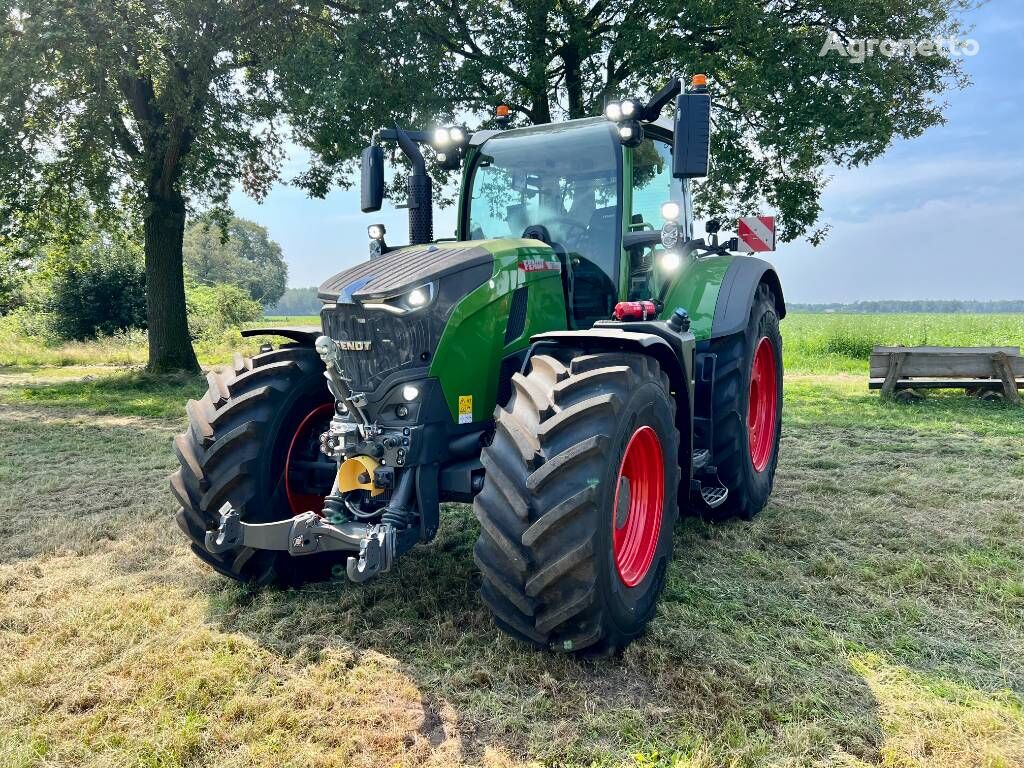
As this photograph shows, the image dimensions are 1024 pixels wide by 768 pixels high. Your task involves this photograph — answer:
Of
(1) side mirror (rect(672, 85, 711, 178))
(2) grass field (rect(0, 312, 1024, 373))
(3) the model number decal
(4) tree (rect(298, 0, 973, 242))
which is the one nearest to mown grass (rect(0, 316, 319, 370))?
(2) grass field (rect(0, 312, 1024, 373))

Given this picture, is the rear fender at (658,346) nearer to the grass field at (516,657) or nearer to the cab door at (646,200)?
the cab door at (646,200)

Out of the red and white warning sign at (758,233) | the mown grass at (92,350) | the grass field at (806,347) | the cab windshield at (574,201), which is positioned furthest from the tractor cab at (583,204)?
the mown grass at (92,350)

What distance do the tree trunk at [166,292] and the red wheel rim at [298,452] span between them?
10739 mm

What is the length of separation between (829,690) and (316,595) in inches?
91.5

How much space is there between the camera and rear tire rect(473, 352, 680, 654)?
2764 mm

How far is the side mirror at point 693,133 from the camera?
357cm

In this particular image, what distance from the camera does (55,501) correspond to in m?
5.70

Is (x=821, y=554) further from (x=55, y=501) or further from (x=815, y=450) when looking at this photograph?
(x=55, y=501)

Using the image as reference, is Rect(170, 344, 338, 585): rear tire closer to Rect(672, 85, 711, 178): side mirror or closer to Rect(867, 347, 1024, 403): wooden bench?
Rect(672, 85, 711, 178): side mirror

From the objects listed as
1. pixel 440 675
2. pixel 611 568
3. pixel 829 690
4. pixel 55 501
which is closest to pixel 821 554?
pixel 829 690

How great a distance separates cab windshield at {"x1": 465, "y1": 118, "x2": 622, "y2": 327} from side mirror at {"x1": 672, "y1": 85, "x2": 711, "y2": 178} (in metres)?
0.52

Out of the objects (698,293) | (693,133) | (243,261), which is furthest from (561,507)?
(243,261)

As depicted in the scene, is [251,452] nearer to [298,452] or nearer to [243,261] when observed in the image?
[298,452]

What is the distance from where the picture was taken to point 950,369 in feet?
32.5
